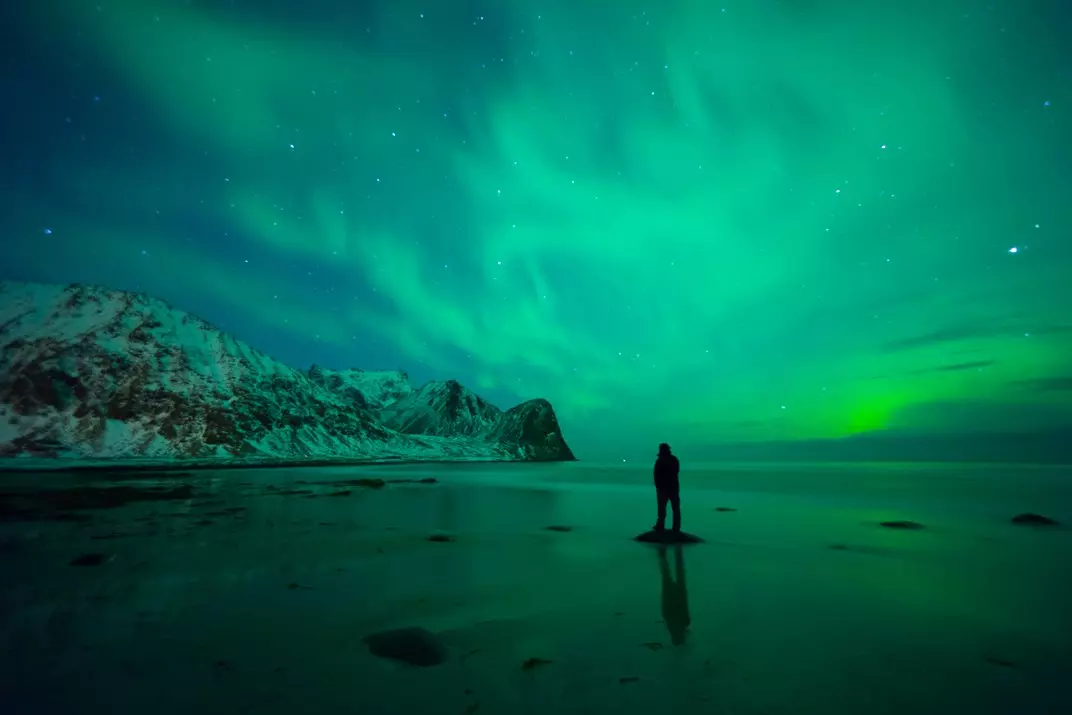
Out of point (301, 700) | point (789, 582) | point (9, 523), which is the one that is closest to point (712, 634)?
point (789, 582)

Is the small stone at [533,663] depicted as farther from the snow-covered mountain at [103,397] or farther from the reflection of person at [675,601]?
the snow-covered mountain at [103,397]

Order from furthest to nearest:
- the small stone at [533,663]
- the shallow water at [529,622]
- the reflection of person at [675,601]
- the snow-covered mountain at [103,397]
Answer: the snow-covered mountain at [103,397], the reflection of person at [675,601], the small stone at [533,663], the shallow water at [529,622]

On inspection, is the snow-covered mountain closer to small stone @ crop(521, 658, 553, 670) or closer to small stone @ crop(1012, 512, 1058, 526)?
small stone @ crop(521, 658, 553, 670)

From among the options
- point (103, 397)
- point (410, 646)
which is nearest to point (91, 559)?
point (410, 646)

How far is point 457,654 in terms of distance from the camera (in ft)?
22.9

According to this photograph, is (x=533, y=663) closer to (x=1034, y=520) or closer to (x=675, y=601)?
(x=675, y=601)

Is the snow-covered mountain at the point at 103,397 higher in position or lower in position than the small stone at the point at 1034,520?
higher

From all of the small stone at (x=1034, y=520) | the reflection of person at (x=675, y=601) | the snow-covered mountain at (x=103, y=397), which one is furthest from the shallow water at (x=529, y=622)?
the snow-covered mountain at (x=103, y=397)

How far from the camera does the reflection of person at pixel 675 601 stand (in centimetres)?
802

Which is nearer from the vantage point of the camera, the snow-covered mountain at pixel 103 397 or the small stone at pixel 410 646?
the small stone at pixel 410 646

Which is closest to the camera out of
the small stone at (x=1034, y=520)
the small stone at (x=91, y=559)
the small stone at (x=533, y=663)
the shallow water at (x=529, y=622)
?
the shallow water at (x=529, y=622)

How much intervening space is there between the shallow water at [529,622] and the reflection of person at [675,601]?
6 centimetres

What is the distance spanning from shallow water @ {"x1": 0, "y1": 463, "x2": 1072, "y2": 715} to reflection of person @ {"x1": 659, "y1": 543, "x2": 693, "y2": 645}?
6 centimetres

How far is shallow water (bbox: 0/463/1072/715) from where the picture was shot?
224 inches
